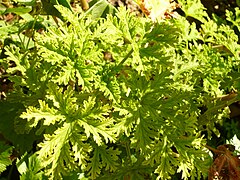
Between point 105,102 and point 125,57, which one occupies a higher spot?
point 125,57

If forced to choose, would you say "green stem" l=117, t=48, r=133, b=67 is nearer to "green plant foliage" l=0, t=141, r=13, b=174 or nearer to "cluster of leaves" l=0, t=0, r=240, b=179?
"cluster of leaves" l=0, t=0, r=240, b=179

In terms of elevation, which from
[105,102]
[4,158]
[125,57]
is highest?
[125,57]

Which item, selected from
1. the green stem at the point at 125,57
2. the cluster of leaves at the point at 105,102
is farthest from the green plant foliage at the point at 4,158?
the green stem at the point at 125,57

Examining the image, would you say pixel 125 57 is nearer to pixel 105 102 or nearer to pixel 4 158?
pixel 105 102

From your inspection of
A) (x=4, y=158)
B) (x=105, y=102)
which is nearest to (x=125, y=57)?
(x=105, y=102)

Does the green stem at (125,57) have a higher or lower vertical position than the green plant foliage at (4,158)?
higher

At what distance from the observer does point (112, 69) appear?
5.21 ft

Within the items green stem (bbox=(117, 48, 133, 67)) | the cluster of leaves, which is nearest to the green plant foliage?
the cluster of leaves

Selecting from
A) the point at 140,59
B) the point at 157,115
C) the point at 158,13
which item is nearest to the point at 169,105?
the point at 157,115

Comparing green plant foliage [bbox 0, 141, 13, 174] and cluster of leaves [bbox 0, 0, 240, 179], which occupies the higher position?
cluster of leaves [bbox 0, 0, 240, 179]

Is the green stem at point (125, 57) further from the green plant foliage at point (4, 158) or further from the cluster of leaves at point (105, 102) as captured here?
the green plant foliage at point (4, 158)

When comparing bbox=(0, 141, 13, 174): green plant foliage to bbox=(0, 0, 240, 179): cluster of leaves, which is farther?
bbox=(0, 141, 13, 174): green plant foliage

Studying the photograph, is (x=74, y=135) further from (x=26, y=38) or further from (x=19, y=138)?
(x=26, y=38)

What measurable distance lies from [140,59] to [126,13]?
0.17 metres
